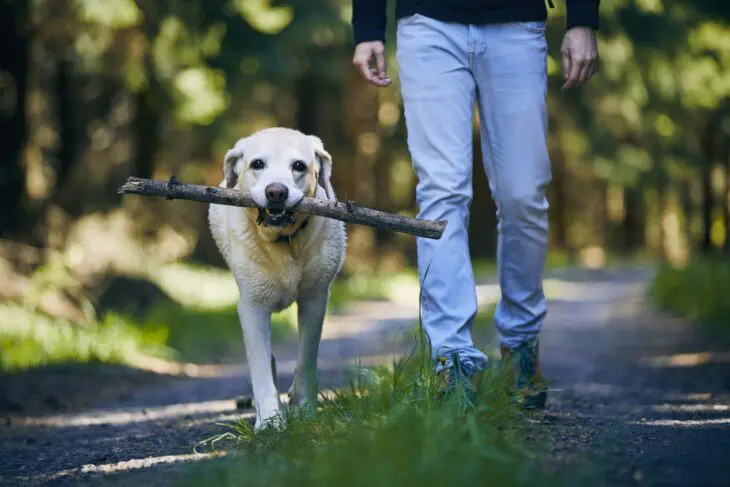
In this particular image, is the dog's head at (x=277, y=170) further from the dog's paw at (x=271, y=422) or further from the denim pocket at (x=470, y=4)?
the denim pocket at (x=470, y=4)

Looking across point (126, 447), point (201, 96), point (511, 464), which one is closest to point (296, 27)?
point (201, 96)

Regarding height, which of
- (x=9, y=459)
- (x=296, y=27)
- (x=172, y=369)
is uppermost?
(x=296, y=27)

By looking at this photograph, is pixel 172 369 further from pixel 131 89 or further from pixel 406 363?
pixel 131 89

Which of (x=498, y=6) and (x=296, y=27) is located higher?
(x=296, y=27)

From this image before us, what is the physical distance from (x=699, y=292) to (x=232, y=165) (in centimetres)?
861

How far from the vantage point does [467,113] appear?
14.9 ft

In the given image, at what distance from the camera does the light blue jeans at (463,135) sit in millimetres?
4375

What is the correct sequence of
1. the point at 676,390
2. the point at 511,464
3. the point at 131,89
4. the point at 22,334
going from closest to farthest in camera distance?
the point at 511,464
the point at 676,390
the point at 22,334
the point at 131,89

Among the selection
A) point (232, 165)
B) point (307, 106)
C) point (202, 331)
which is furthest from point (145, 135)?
point (232, 165)

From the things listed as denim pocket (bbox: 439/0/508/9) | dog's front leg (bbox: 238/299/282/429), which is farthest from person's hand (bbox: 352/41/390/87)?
dog's front leg (bbox: 238/299/282/429)

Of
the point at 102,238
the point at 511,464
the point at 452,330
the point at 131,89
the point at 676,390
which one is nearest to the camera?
the point at 511,464

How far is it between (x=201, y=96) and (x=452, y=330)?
9.35m

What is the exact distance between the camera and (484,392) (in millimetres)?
3996

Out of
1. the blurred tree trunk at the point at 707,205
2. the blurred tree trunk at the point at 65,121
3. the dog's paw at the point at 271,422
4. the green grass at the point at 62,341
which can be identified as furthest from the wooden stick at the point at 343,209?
the blurred tree trunk at the point at 707,205
